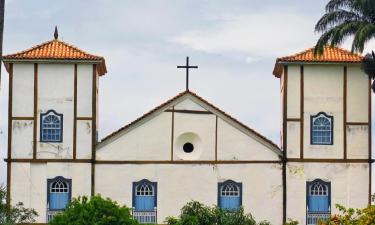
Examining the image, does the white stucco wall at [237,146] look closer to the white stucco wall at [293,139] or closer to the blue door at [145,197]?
the white stucco wall at [293,139]

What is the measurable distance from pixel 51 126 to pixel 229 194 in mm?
7679

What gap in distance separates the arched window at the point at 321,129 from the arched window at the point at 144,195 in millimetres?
6774

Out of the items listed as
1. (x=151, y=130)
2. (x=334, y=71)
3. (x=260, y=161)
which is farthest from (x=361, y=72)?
(x=151, y=130)

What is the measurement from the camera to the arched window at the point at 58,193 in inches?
2103

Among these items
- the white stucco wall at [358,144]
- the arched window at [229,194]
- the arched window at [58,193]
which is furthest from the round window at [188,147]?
the white stucco wall at [358,144]

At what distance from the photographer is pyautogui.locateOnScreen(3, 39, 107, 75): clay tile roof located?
5378 cm

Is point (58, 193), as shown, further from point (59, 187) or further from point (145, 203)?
point (145, 203)

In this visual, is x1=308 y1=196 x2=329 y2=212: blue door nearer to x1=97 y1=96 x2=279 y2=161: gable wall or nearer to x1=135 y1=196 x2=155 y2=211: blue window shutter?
x1=97 y1=96 x2=279 y2=161: gable wall

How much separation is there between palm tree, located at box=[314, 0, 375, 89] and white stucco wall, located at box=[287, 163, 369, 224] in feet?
13.3

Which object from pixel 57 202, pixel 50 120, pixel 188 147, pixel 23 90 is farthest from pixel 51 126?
pixel 188 147

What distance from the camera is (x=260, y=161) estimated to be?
5416 cm

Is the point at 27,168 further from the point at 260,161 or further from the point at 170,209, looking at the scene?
the point at 260,161

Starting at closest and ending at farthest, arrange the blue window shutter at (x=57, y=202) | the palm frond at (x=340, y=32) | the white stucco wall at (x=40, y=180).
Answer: the palm frond at (x=340, y=32), the white stucco wall at (x=40, y=180), the blue window shutter at (x=57, y=202)

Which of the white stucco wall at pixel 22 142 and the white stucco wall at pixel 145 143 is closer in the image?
the white stucco wall at pixel 22 142
